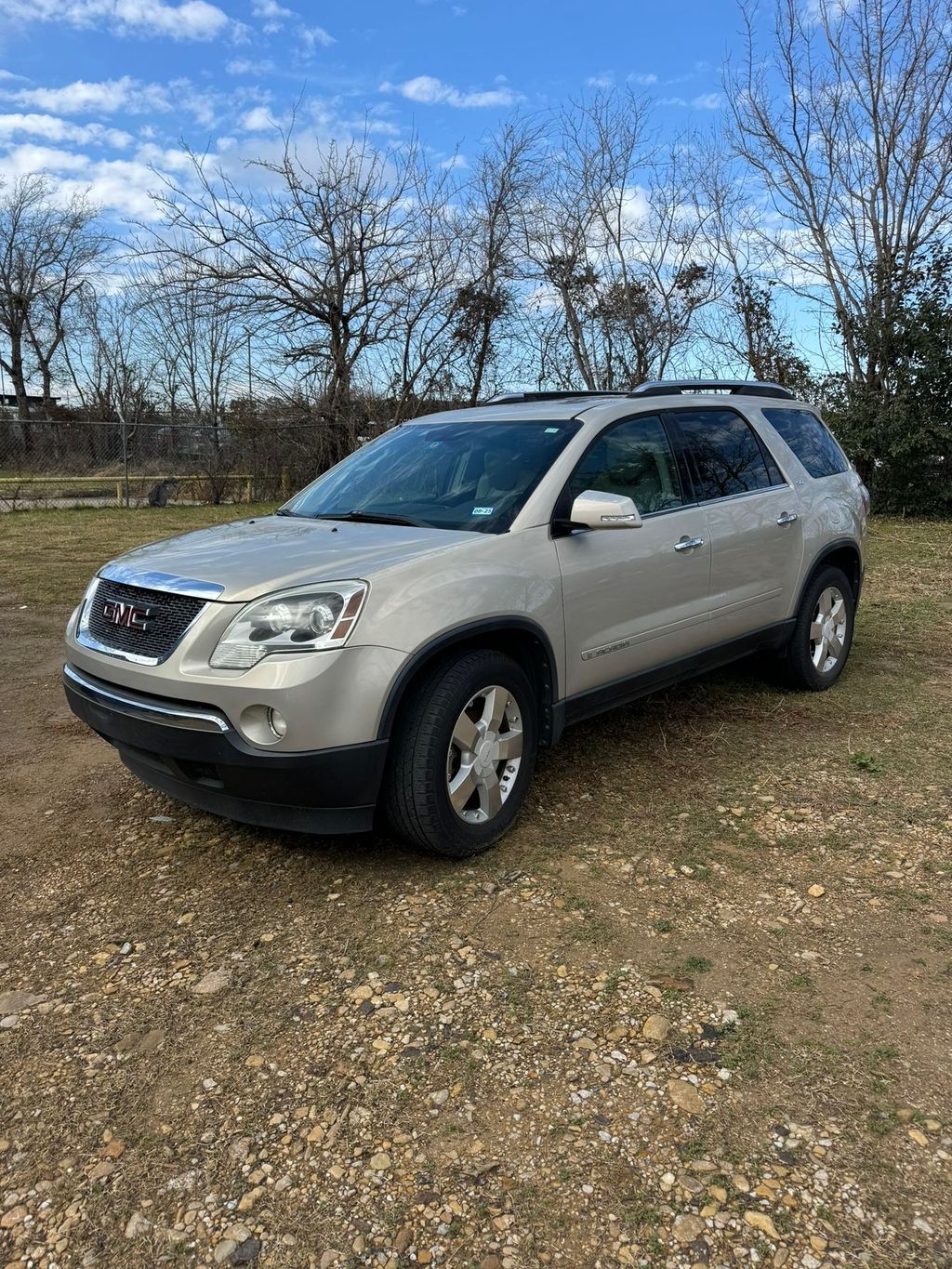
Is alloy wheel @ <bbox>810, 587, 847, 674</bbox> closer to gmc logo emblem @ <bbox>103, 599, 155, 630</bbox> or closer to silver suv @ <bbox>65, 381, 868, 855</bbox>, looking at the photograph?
silver suv @ <bbox>65, 381, 868, 855</bbox>

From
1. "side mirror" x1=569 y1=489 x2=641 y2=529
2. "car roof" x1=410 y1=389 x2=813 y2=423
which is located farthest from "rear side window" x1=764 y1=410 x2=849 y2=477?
"side mirror" x1=569 y1=489 x2=641 y2=529

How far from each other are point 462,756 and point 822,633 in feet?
10.1

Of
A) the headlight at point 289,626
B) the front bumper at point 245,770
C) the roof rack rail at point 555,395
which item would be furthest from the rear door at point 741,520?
the front bumper at point 245,770

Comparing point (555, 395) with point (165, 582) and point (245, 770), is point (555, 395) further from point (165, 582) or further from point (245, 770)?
point (245, 770)

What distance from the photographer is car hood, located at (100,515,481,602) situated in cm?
302

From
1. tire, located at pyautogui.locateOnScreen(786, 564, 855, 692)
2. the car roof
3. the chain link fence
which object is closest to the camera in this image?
the car roof

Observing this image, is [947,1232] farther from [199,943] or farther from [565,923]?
[199,943]

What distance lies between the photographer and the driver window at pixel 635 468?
3.88 meters

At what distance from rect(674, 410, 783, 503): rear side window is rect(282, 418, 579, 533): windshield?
87 cm

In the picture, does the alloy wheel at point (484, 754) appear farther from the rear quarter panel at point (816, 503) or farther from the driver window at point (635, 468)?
the rear quarter panel at point (816, 503)

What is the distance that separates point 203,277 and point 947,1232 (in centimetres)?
1738

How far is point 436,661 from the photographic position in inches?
125

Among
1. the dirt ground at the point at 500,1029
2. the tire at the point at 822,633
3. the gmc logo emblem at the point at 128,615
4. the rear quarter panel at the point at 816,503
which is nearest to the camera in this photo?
the dirt ground at the point at 500,1029

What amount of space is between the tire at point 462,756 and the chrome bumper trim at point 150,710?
61 centimetres
